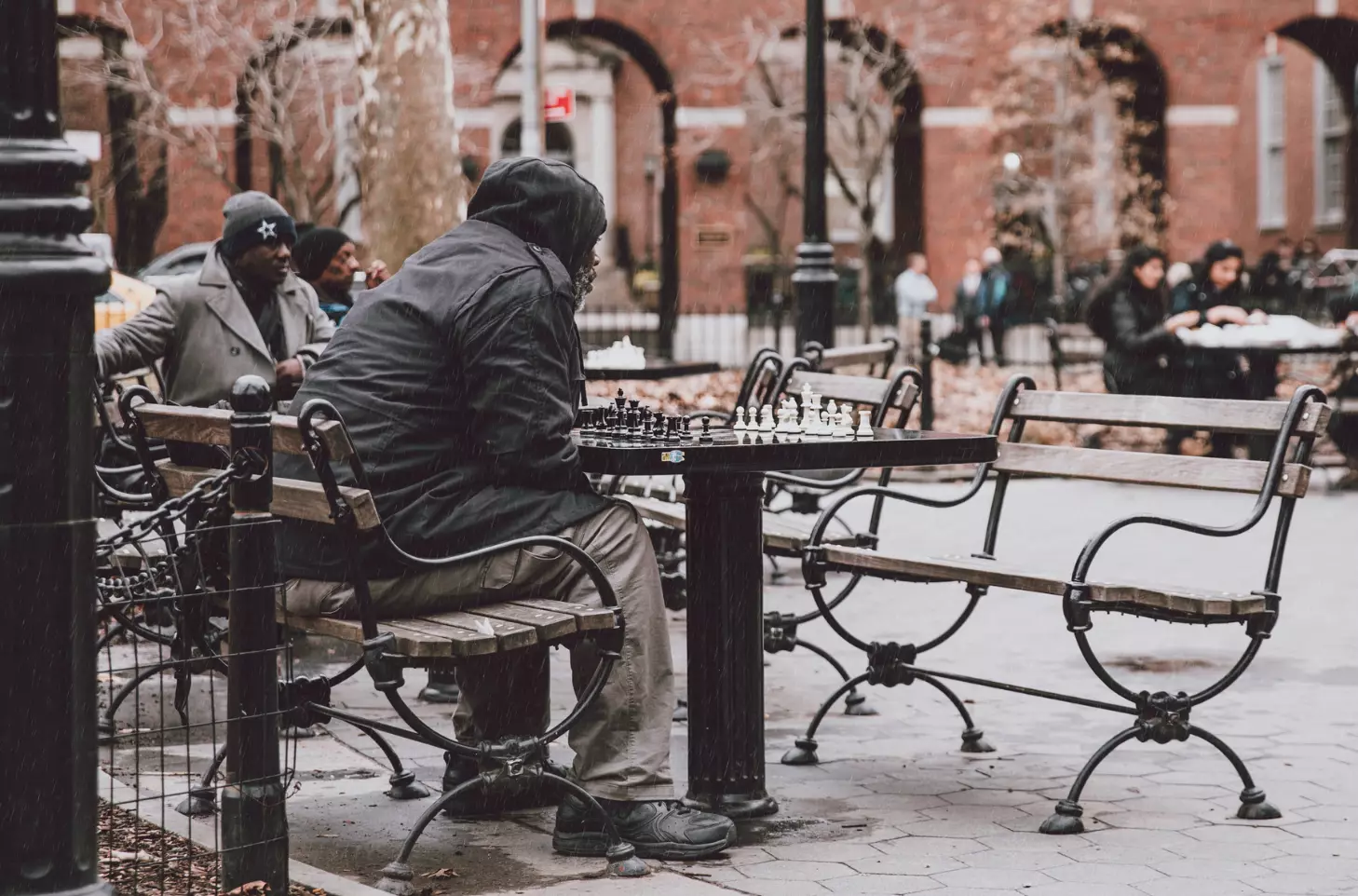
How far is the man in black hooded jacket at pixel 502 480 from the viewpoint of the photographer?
15.8 ft

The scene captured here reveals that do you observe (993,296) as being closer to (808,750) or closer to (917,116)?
(917,116)

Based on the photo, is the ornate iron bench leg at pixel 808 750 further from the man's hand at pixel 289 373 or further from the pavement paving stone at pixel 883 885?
the man's hand at pixel 289 373

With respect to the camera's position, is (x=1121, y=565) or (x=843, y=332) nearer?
(x=1121, y=565)

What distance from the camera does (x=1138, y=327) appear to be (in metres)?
13.9

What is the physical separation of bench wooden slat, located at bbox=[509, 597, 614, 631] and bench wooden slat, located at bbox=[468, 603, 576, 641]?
1cm

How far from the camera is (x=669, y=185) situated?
1399 inches

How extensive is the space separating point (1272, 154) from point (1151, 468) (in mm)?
34839

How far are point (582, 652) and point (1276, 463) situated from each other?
6.77 feet

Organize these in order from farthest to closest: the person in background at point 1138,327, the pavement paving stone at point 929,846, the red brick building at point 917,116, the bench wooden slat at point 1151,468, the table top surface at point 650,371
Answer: the red brick building at point 917,116 → the person in background at point 1138,327 → the table top surface at point 650,371 → the bench wooden slat at point 1151,468 → the pavement paving stone at point 929,846

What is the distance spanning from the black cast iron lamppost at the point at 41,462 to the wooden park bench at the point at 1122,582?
276 centimetres

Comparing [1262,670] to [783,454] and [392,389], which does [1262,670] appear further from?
[392,389]

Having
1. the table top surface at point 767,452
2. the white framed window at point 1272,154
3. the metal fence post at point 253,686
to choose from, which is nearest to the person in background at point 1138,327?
the table top surface at point 767,452

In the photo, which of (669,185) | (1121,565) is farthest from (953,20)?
(1121,565)

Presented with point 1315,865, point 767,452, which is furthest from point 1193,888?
point 767,452
